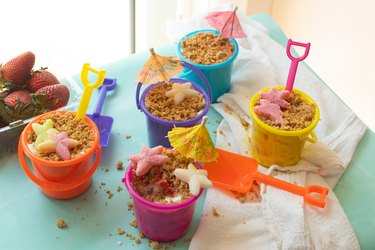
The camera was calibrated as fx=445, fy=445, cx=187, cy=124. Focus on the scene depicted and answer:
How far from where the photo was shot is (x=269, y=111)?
0.77 metres

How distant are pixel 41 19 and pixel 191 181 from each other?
1.03 meters

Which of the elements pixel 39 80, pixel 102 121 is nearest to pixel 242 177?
pixel 102 121

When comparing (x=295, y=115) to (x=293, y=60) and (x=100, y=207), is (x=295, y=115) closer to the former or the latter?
(x=293, y=60)

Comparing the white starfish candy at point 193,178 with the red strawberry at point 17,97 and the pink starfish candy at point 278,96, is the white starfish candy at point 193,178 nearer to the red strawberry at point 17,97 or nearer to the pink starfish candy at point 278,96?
the pink starfish candy at point 278,96

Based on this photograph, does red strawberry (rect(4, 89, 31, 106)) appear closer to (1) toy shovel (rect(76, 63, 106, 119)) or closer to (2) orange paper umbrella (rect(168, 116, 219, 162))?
(1) toy shovel (rect(76, 63, 106, 119))

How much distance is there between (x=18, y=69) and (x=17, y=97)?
6cm

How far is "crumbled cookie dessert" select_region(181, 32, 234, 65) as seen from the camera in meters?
0.90

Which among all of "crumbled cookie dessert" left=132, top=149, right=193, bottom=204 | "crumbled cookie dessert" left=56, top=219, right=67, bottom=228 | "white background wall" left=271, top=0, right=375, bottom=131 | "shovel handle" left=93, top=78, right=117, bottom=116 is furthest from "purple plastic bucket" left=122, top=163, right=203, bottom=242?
"white background wall" left=271, top=0, right=375, bottom=131

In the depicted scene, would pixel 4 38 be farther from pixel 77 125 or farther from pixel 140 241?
pixel 140 241

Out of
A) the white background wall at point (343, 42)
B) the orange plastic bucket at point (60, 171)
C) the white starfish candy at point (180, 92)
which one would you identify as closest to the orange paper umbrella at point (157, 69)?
the white starfish candy at point (180, 92)

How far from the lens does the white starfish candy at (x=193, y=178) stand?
641 mm

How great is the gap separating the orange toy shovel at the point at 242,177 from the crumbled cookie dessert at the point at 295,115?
0.29 ft

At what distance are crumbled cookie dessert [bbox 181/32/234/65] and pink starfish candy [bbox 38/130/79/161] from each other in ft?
1.05

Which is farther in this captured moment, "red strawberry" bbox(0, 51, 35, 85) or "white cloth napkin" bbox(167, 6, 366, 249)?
"red strawberry" bbox(0, 51, 35, 85)
